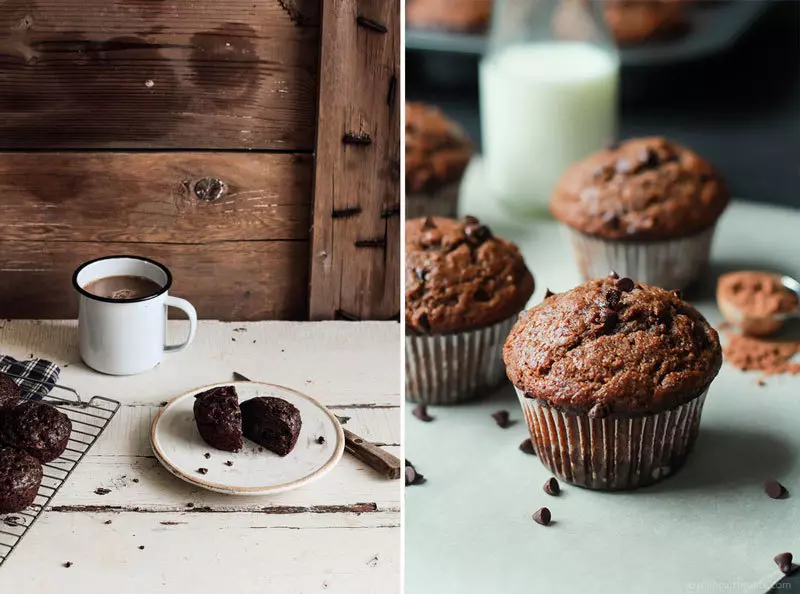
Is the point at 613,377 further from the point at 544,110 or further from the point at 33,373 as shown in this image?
the point at 544,110

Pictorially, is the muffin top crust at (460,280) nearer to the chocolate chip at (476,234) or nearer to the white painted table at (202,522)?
the chocolate chip at (476,234)

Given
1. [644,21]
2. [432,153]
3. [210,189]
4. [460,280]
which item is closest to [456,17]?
[644,21]

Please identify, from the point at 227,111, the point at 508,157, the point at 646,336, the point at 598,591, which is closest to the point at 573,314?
the point at 646,336

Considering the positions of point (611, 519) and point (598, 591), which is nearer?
point (598, 591)

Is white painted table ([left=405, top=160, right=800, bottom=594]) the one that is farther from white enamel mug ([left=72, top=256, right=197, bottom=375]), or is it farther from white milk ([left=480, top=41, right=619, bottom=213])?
white milk ([left=480, top=41, right=619, bottom=213])

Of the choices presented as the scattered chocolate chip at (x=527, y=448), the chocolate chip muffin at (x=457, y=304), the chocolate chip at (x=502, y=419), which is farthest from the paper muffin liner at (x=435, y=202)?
the scattered chocolate chip at (x=527, y=448)

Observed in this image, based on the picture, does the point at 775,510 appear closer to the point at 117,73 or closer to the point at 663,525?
the point at 663,525

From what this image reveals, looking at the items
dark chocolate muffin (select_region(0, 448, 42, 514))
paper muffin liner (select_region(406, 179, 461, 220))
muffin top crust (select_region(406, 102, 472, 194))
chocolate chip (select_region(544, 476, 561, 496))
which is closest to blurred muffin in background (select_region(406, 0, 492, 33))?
muffin top crust (select_region(406, 102, 472, 194))
